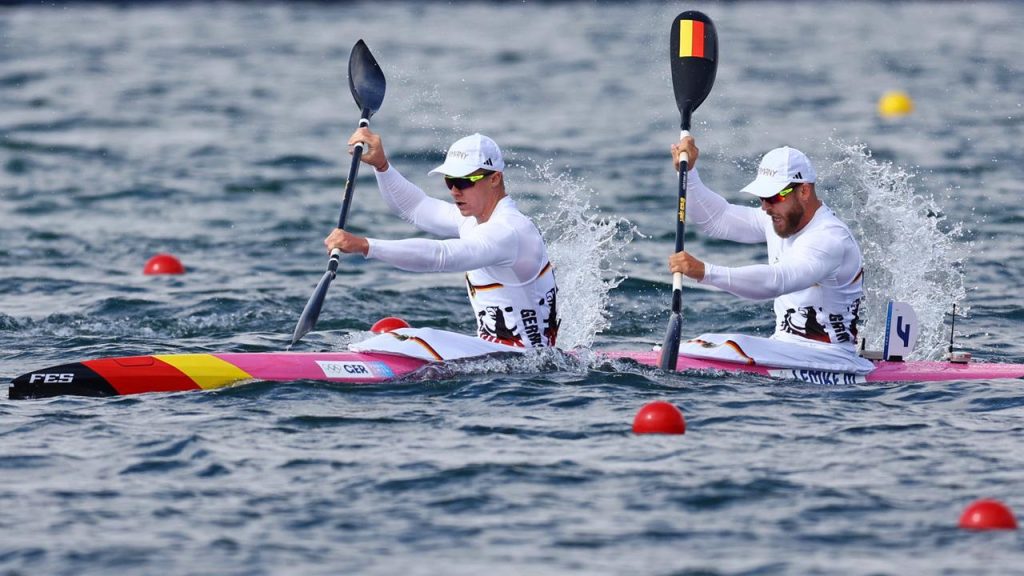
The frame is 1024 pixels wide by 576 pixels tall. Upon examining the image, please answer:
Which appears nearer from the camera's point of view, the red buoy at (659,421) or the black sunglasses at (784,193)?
the red buoy at (659,421)

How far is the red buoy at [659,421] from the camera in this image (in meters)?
9.35

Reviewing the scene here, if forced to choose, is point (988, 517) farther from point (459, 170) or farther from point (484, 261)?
point (459, 170)

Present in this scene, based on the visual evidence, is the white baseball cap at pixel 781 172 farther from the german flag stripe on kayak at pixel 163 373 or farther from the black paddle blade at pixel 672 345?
the german flag stripe on kayak at pixel 163 373

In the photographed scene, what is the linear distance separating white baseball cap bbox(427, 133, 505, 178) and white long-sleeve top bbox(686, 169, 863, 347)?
1609 millimetres

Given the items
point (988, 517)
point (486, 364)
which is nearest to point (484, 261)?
point (486, 364)

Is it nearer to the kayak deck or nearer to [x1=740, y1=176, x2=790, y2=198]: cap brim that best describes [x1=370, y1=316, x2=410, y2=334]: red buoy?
the kayak deck

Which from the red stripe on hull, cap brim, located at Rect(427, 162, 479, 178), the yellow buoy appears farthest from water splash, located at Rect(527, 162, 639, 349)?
the yellow buoy

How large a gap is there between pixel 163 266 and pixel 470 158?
677 centimetres

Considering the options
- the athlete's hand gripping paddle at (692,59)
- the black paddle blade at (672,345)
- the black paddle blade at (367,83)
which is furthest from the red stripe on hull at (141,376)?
the athlete's hand gripping paddle at (692,59)

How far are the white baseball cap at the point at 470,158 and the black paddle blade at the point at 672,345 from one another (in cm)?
168

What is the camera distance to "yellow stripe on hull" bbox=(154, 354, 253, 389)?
404 inches

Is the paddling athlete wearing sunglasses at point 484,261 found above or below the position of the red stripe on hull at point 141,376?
above


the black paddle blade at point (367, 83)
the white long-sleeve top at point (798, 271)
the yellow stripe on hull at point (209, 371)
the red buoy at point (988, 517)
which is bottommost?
the red buoy at point (988, 517)

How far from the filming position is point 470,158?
10195 millimetres
